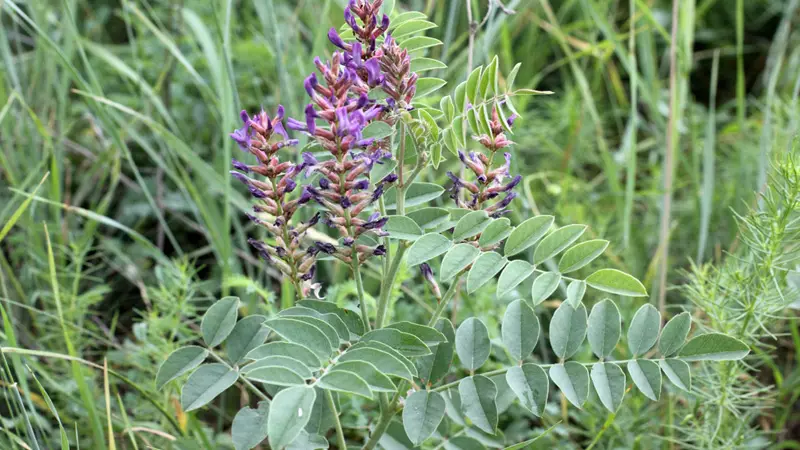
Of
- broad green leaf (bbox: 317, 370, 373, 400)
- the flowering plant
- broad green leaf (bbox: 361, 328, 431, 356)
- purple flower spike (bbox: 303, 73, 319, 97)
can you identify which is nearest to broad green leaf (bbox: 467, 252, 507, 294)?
the flowering plant

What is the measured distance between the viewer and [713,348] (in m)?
1.12

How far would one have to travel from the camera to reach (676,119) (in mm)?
2045

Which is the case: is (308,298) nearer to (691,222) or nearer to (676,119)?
(676,119)

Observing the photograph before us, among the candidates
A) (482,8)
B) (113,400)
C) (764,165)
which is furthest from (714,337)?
(482,8)

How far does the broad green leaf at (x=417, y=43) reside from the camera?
1154 millimetres

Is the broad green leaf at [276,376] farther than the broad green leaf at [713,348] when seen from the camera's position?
No

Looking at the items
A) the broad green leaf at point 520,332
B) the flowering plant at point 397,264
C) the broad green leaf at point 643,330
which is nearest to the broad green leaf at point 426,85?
the flowering plant at point 397,264

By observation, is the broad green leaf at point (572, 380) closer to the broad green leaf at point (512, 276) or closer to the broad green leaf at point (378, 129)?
the broad green leaf at point (512, 276)

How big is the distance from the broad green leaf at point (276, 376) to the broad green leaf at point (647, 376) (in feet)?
1.57

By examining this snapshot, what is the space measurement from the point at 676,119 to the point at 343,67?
4.17 ft

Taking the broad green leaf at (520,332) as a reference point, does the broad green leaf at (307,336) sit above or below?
above

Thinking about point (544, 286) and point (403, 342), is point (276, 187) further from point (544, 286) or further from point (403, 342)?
point (544, 286)

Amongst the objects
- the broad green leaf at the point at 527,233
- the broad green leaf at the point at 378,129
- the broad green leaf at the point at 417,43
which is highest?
the broad green leaf at the point at 417,43

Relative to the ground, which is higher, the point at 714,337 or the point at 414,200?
the point at 414,200
